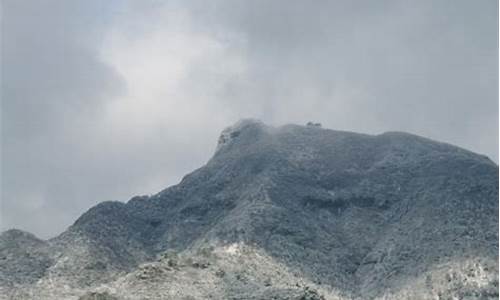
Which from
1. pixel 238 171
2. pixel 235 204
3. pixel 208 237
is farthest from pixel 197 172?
pixel 208 237

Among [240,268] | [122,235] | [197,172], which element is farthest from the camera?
[197,172]

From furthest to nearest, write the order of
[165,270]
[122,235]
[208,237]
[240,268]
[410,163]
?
[410,163] < [122,235] < [208,237] < [240,268] < [165,270]

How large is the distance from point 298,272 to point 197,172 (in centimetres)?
4737

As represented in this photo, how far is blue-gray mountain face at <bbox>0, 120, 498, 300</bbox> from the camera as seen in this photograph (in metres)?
80.4

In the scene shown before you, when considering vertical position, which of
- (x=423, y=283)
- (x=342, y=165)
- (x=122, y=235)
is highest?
(x=342, y=165)

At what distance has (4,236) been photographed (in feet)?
330

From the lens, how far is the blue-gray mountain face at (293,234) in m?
80.4

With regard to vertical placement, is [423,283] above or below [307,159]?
below

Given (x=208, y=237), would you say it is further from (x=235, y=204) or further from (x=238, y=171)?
(x=238, y=171)

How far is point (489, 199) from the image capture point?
99562 mm

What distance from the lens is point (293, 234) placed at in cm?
9794

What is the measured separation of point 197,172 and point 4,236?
39.9 metres

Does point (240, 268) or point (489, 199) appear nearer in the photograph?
point (240, 268)

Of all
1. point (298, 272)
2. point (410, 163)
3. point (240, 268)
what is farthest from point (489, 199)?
point (240, 268)
